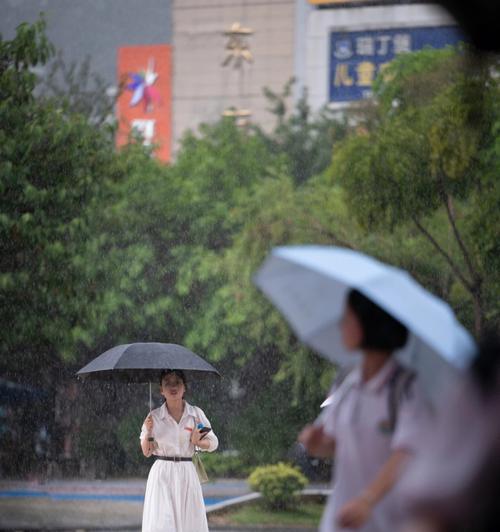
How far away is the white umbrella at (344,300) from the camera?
356 cm

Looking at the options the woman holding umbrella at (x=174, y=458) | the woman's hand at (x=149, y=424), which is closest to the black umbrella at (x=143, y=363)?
the woman holding umbrella at (x=174, y=458)

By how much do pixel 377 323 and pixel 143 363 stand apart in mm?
6348

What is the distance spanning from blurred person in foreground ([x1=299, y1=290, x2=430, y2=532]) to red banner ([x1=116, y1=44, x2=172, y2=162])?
169 ft

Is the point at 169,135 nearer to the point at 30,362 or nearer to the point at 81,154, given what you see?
the point at 30,362

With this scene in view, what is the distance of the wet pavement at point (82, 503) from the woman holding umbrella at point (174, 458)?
9895 mm

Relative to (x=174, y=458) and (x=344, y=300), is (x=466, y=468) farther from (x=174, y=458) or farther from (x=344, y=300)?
(x=174, y=458)

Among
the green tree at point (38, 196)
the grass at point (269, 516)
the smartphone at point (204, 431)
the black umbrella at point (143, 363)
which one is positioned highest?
the green tree at point (38, 196)

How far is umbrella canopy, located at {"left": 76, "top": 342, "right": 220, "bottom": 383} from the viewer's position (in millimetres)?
10086

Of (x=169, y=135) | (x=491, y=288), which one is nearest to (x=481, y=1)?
(x=491, y=288)

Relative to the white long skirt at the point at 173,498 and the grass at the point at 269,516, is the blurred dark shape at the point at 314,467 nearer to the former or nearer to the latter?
the grass at the point at 269,516

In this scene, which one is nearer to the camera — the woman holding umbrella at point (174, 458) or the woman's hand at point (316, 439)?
the woman's hand at point (316, 439)

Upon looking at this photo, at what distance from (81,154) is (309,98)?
102 ft

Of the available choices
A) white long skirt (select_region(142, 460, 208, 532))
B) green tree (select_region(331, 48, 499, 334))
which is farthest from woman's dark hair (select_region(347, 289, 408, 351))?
green tree (select_region(331, 48, 499, 334))

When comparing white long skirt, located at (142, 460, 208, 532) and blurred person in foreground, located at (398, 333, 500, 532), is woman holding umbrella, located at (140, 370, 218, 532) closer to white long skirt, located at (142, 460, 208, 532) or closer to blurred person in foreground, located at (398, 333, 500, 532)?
white long skirt, located at (142, 460, 208, 532)
